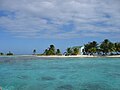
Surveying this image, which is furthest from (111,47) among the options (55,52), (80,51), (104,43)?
(55,52)

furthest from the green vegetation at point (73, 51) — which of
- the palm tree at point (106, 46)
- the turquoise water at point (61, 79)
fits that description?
the turquoise water at point (61, 79)

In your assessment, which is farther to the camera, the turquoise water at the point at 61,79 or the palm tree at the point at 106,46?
the palm tree at the point at 106,46

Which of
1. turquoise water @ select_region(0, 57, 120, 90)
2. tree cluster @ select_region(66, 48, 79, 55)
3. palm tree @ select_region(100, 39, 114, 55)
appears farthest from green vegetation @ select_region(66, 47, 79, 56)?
turquoise water @ select_region(0, 57, 120, 90)

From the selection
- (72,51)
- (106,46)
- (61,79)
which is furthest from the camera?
(72,51)

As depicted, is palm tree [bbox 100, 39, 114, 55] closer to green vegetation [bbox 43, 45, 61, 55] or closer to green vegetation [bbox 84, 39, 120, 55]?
green vegetation [bbox 84, 39, 120, 55]

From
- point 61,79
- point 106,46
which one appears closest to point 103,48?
point 106,46

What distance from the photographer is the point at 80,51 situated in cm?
10681

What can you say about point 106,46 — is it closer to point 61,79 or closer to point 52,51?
point 52,51

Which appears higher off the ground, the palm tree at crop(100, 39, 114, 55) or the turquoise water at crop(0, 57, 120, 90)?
the palm tree at crop(100, 39, 114, 55)

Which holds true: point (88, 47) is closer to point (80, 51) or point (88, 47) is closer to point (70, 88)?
point (80, 51)

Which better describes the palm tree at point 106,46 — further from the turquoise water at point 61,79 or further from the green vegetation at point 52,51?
the turquoise water at point 61,79

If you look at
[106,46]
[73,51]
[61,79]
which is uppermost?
[106,46]

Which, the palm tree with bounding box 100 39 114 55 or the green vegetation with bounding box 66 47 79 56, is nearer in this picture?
the palm tree with bounding box 100 39 114 55

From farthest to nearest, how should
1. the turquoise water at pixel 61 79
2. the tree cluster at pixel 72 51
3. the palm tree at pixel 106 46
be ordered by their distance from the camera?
the tree cluster at pixel 72 51 < the palm tree at pixel 106 46 < the turquoise water at pixel 61 79
